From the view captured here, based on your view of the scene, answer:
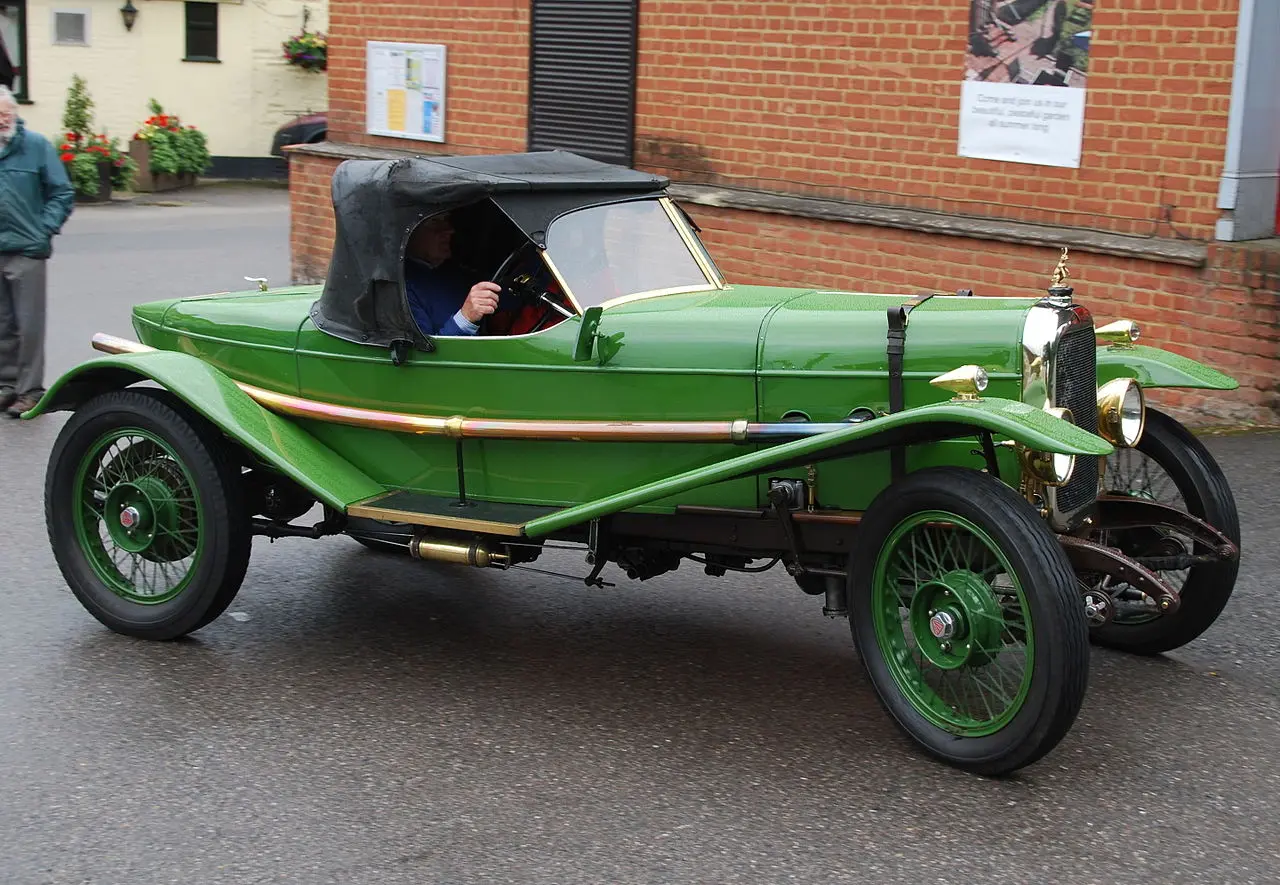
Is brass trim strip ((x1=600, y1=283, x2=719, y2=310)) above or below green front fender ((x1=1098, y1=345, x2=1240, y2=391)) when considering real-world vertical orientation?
above

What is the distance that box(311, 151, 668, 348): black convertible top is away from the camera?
209 inches

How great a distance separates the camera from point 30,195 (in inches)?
368

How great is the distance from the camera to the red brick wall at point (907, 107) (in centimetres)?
868

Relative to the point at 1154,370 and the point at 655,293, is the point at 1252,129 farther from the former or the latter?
the point at 655,293

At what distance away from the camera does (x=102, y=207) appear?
69.2 feet

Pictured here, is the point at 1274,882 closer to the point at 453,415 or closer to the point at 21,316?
the point at 453,415

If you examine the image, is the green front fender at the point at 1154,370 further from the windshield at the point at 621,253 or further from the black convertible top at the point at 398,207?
the black convertible top at the point at 398,207

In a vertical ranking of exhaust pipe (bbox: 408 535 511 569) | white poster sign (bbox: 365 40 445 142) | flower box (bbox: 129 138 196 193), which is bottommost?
exhaust pipe (bbox: 408 535 511 569)

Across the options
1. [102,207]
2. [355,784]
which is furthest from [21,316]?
[102,207]

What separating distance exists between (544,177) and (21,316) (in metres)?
5.22

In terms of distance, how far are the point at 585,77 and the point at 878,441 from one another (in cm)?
820

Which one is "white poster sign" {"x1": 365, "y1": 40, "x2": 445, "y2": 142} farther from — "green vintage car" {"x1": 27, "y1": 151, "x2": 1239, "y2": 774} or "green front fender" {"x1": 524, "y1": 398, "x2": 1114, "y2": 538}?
"green front fender" {"x1": 524, "y1": 398, "x2": 1114, "y2": 538}

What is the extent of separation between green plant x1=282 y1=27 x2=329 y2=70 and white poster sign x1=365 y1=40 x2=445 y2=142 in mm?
11738

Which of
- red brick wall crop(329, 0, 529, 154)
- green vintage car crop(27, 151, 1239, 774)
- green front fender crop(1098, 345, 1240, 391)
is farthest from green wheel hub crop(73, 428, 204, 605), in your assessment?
red brick wall crop(329, 0, 529, 154)
